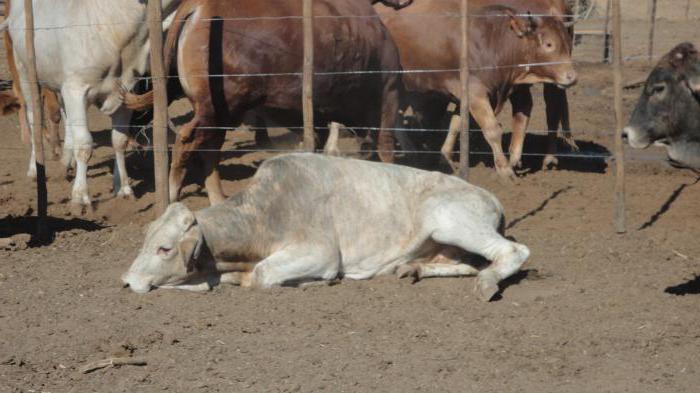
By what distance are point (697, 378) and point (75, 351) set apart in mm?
3448

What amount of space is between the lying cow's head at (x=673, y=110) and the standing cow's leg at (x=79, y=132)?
5.16 m

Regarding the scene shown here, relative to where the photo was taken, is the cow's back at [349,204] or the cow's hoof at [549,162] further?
the cow's hoof at [549,162]

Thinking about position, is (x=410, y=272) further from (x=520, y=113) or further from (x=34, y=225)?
(x=520, y=113)

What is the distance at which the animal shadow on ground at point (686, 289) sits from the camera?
297 inches

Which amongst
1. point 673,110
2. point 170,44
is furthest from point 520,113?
point 673,110

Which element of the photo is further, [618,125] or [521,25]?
[521,25]

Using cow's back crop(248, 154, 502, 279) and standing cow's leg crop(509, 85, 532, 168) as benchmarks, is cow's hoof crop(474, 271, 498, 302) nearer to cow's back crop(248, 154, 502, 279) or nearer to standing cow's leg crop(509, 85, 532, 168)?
cow's back crop(248, 154, 502, 279)

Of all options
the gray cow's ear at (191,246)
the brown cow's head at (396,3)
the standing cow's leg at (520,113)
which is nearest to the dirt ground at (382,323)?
the gray cow's ear at (191,246)

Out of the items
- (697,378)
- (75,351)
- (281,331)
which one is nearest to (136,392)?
(75,351)

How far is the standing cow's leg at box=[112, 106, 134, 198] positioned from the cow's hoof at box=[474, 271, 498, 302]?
186 inches

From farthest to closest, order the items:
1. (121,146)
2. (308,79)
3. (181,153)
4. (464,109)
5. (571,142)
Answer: (571,142)
(121,146)
(181,153)
(464,109)
(308,79)

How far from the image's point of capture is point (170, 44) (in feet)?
34.1

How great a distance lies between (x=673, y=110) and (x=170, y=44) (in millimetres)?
4690

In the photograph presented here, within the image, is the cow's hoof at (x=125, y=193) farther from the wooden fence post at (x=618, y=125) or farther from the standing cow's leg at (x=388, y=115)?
the wooden fence post at (x=618, y=125)
